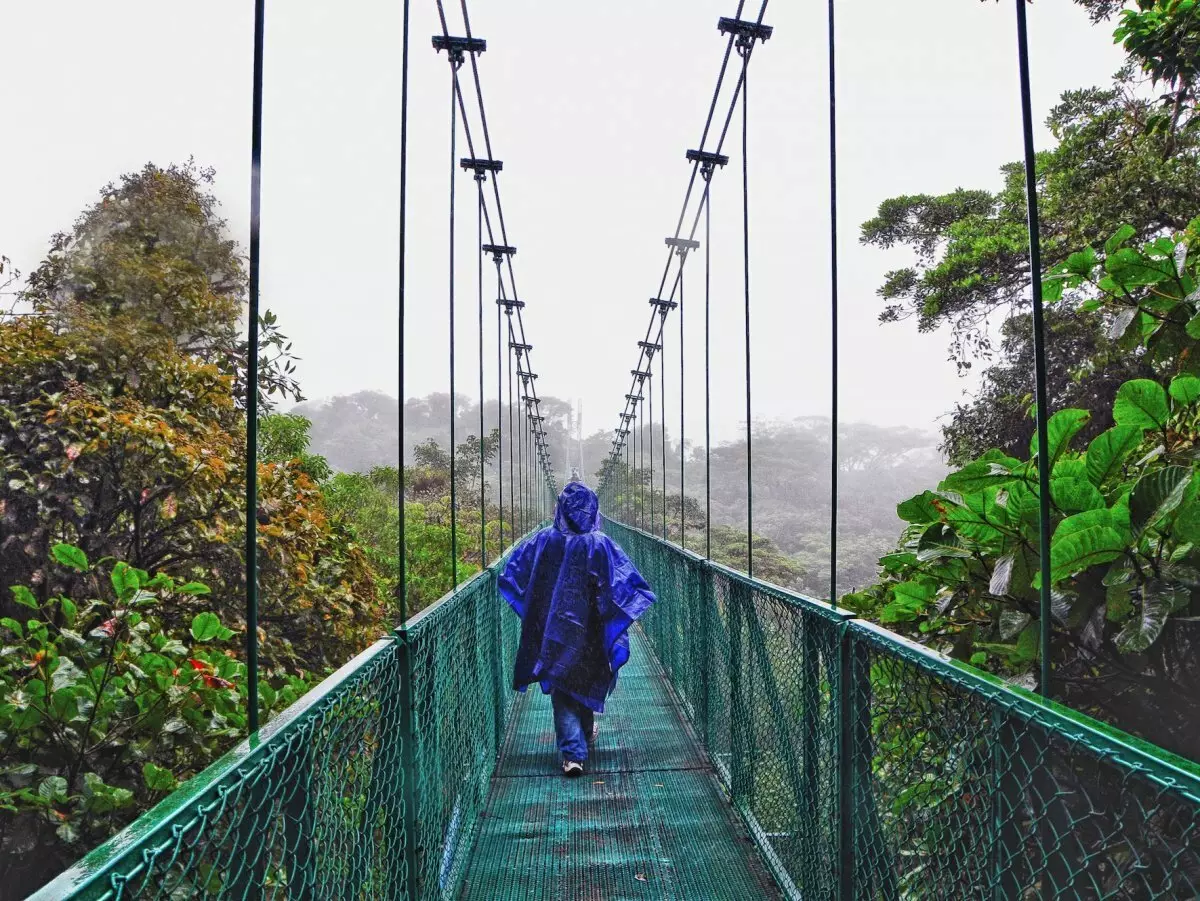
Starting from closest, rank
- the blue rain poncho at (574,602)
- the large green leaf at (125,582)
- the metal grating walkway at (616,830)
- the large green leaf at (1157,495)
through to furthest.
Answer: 1. the large green leaf at (1157,495)
2. the large green leaf at (125,582)
3. the metal grating walkway at (616,830)
4. the blue rain poncho at (574,602)

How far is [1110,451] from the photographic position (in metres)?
1.25

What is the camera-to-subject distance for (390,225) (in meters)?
3.62

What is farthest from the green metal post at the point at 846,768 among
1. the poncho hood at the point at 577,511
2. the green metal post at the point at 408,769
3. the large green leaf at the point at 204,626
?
the poncho hood at the point at 577,511

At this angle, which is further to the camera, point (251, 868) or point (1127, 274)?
point (1127, 274)

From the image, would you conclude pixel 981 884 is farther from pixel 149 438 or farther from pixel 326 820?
pixel 149 438

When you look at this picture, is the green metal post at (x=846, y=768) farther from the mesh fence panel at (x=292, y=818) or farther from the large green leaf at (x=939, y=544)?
the mesh fence panel at (x=292, y=818)

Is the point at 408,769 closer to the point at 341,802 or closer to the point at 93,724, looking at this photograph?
the point at 341,802

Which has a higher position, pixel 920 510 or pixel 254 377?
pixel 254 377

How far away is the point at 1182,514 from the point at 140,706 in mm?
1988

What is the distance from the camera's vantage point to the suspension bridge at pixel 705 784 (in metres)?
0.81

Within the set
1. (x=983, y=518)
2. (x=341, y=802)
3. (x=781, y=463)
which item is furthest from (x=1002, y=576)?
(x=781, y=463)

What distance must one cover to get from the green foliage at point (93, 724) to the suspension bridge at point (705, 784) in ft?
1.78

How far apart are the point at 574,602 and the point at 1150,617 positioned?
1963 millimetres

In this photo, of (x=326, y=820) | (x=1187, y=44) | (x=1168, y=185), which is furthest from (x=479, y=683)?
(x=1168, y=185)
